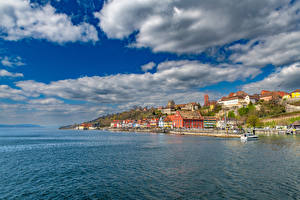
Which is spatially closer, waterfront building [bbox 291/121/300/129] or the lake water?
the lake water

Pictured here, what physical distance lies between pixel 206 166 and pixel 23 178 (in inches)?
838

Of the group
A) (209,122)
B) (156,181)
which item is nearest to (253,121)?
(209,122)

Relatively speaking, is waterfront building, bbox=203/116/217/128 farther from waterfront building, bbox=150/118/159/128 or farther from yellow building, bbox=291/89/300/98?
waterfront building, bbox=150/118/159/128

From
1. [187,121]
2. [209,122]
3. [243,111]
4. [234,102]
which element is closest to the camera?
[187,121]

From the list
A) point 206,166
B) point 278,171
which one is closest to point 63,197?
point 206,166

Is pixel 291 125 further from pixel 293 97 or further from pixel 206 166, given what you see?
pixel 206 166

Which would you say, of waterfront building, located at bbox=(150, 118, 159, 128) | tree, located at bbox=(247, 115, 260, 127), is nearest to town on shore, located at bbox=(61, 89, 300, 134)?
tree, located at bbox=(247, 115, 260, 127)

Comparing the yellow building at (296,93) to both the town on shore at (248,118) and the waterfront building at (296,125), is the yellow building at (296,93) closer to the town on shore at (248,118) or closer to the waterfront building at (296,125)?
the town on shore at (248,118)

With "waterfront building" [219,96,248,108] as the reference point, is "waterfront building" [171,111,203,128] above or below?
below

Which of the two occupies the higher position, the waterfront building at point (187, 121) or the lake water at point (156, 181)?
the waterfront building at point (187, 121)

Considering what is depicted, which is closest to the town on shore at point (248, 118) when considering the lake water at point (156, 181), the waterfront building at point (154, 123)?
the waterfront building at point (154, 123)

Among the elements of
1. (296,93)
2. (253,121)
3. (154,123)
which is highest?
(296,93)

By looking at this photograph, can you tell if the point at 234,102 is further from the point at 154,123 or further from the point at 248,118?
the point at 154,123

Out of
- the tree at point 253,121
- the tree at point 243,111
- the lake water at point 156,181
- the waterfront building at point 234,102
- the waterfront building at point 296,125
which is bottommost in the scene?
the lake water at point 156,181
